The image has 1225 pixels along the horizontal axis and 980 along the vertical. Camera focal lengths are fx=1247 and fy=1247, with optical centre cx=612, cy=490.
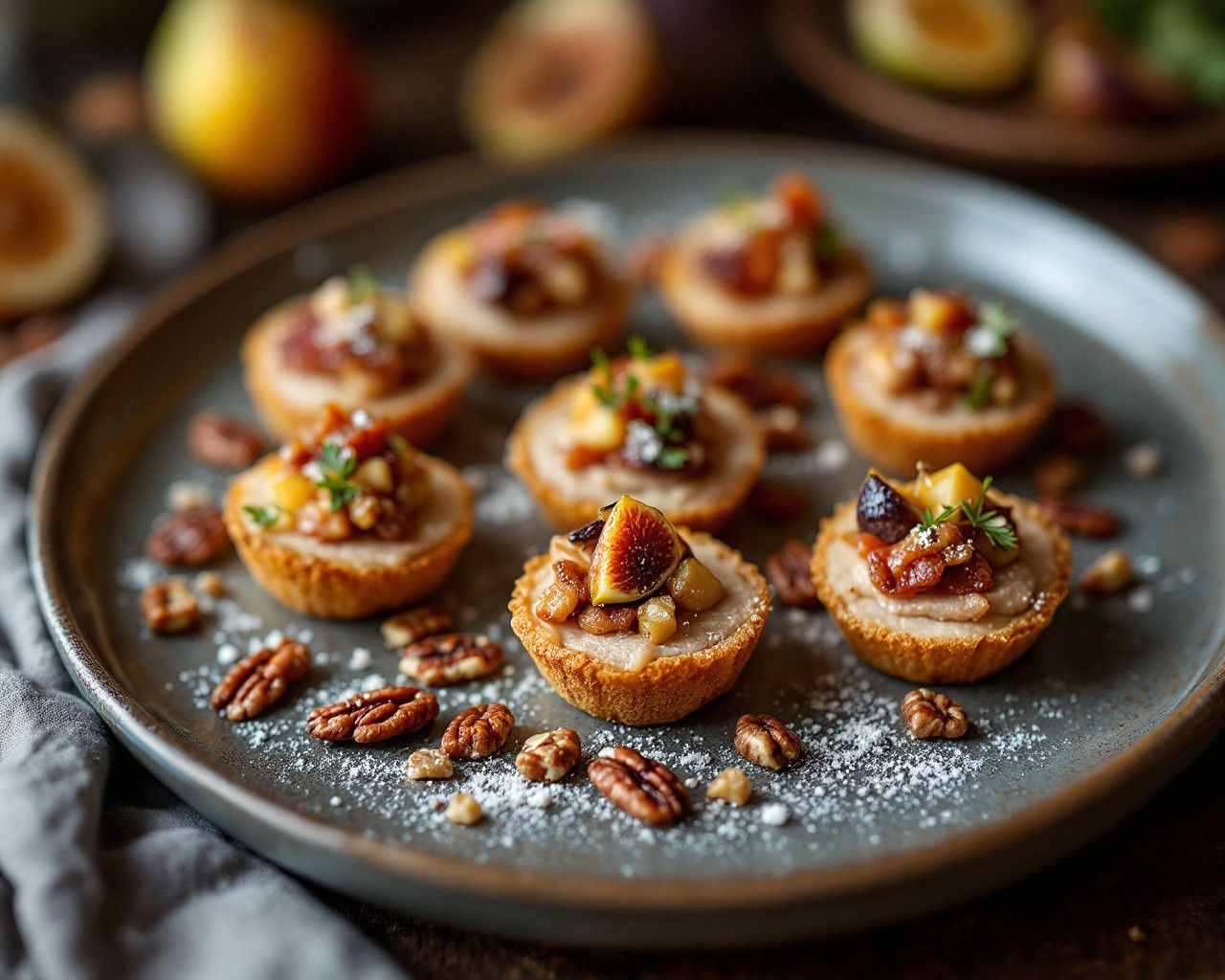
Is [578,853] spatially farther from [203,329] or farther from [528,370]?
[203,329]

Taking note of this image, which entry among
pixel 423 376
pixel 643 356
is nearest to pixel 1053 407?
pixel 643 356

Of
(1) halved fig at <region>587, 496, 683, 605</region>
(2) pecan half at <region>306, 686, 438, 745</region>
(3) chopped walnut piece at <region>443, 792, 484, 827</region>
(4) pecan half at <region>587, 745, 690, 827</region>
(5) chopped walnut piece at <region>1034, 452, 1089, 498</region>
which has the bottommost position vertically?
(2) pecan half at <region>306, 686, 438, 745</region>

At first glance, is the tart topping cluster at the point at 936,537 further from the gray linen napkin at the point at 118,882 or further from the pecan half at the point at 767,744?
the gray linen napkin at the point at 118,882

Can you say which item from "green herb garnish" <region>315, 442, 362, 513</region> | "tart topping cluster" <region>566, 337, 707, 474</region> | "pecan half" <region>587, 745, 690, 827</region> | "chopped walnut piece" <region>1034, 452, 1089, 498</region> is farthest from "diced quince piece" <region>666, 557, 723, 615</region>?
"chopped walnut piece" <region>1034, 452, 1089, 498</region>

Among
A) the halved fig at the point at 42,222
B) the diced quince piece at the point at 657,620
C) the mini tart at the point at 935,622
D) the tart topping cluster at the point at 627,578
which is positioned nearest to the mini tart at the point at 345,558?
the tart topping cluster at the point at 627,578

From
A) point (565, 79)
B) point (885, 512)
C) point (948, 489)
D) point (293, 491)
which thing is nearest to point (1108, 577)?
point (948, 489)

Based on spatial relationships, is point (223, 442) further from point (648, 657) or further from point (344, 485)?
point (648, 657)

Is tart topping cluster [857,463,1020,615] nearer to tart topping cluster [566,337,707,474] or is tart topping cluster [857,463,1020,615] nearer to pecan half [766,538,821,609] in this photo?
pecan half [766,538,821,609]

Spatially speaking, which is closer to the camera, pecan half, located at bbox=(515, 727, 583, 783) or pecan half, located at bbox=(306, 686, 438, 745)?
pecan half, located at bbox=(515, 727, 583, 783)
